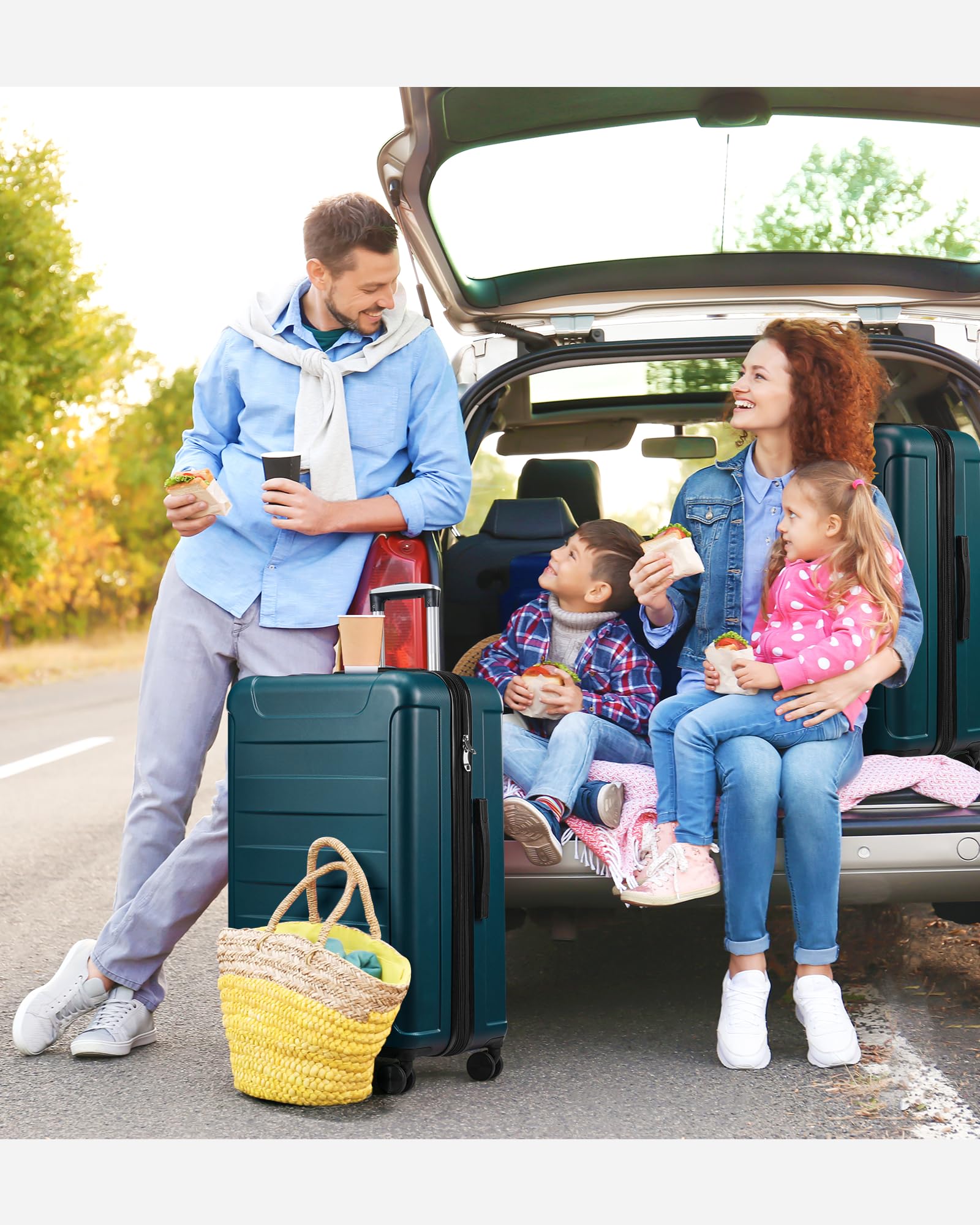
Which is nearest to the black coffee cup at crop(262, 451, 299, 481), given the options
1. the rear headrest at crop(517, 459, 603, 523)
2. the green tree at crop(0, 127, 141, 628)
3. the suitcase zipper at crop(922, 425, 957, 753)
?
the suitcase zipper at crop(922, 425, 957, 753)

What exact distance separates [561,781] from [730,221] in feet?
5.55

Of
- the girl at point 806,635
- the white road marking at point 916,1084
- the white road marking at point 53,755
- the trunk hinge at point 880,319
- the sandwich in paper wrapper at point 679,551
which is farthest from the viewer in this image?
the white road marking at point 53,755

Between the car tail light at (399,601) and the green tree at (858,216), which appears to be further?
the green tree at (858,216)

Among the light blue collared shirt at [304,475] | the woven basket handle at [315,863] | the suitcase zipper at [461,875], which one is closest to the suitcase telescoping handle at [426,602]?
the light blue collared shirt at [304,475]

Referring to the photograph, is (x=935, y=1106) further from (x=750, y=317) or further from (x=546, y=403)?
(x=546, y=403)

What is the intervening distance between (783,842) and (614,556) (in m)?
0.94

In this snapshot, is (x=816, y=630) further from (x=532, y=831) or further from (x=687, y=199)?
(x=687, y=199)

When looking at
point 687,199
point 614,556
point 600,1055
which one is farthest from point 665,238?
point 600,1055

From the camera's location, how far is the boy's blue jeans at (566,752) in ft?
10.1

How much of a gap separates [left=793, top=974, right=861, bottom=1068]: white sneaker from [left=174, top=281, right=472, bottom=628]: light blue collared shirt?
1309 mm

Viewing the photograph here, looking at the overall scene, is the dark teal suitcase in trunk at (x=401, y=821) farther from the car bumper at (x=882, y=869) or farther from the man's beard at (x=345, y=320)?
the man's beard at (x=345, y=320)

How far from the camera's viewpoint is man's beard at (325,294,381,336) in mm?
3160

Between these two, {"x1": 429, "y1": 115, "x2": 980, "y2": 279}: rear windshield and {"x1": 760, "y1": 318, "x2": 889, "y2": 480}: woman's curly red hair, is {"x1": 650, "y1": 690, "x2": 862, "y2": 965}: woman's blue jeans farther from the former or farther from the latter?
{"x1": 429, "y1": 115, "x2": 980, "y2": 279}: rear windshield

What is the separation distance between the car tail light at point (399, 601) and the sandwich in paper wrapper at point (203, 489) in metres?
0.36
